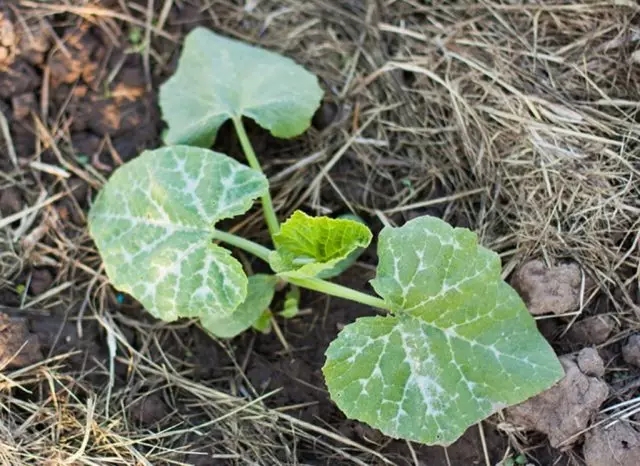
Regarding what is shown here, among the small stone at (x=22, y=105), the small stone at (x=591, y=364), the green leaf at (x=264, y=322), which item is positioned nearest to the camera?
the small stone at (x=591, y=364)

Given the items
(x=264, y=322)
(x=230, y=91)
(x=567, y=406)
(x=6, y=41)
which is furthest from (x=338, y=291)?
(x=6, y=41)

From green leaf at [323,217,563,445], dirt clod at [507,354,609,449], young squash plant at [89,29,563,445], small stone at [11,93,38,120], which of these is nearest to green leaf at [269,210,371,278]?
young squash plant at [89,29,563,445]

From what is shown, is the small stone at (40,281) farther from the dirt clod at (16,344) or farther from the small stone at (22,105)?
the small stone at (22,105)

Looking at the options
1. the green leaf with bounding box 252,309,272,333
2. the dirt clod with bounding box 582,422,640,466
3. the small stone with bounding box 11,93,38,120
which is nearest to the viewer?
the dirt clod with bounding box 582,422,640,466

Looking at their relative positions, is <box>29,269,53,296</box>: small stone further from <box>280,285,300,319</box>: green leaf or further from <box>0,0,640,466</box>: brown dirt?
<box>280,285,300,319</box>: green leaf

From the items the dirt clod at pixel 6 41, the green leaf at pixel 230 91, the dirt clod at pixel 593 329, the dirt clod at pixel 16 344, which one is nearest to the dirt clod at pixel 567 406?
the dirt clod at pixel 593 329
